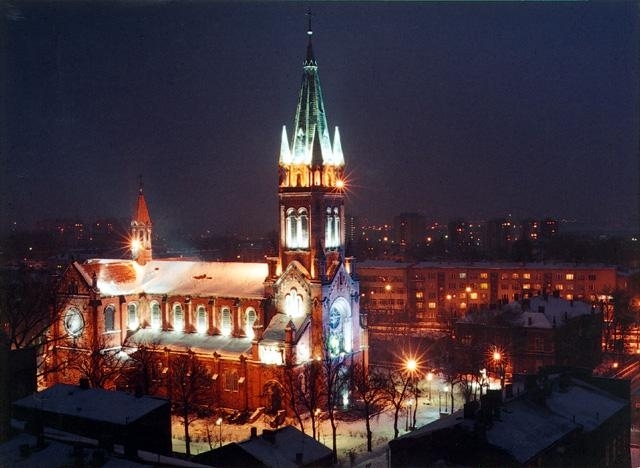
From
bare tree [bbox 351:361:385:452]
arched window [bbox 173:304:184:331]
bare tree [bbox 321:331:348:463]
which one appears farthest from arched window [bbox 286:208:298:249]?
arched window [bbox 173:304:184:331]

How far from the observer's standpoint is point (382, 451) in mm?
47031

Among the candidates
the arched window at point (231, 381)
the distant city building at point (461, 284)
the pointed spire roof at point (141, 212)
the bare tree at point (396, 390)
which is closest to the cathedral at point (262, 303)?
the arched window at point (231, 381)

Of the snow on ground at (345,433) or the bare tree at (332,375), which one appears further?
the bare tree at (332,375)

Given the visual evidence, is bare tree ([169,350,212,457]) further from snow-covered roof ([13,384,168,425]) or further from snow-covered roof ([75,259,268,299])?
snow-covered roof ([13,384,168,425])

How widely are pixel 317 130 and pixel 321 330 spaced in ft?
50.5

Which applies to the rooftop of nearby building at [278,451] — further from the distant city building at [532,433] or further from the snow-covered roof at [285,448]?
the distant city building at [532,433]

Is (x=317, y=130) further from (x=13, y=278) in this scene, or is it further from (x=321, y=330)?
(x=13, y=278)

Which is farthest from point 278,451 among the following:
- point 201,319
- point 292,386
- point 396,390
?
point 201,319

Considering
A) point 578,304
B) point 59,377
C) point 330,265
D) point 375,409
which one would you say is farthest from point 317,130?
point 578,304

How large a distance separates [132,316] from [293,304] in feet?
54.8

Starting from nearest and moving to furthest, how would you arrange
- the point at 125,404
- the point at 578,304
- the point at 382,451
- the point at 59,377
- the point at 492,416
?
1. the point at 492,416
2. the point at 125,404
3. the point at 382,451
4. the point at 59,377
5. the point at 578,304

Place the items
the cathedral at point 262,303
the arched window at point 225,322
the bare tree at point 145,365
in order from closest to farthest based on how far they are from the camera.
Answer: the bare tree at point 145,365, the cathedral at point 262,303, the arched window at point 225,322

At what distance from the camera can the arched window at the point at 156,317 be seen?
219 ft

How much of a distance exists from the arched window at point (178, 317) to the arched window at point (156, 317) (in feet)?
5.46
